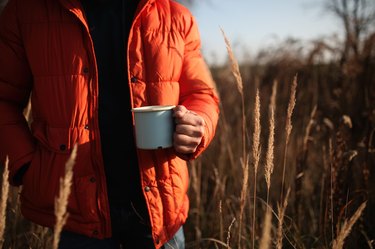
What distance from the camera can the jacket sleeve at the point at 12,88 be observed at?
4.65 feet

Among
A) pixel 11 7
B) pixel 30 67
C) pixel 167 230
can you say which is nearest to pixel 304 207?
pixel 167 230

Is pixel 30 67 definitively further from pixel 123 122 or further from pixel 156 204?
pixel 156 204

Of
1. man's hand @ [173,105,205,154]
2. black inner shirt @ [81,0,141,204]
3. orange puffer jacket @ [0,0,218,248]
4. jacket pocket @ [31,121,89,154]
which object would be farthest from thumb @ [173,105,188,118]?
jacket pocket @ [31,121,89,154]

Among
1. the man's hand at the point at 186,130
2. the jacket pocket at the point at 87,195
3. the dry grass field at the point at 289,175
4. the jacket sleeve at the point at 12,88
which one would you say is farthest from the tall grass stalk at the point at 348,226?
the jacket sleeve at the point at 12,88

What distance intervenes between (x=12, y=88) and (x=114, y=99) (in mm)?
444

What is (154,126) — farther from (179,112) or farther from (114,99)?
(114,99)

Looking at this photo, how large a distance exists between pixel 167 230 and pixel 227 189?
1.30m

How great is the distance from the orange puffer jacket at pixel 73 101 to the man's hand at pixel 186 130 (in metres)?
0.09

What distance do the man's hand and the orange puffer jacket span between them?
9 centimetres

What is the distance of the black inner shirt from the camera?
57.1 inches

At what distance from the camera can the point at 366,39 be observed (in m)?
4.20

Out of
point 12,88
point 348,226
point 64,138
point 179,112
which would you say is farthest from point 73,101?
point 348,226

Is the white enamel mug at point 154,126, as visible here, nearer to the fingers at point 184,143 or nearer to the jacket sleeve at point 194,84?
the fingers at point 184,143

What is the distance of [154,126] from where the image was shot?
1.25 metres
